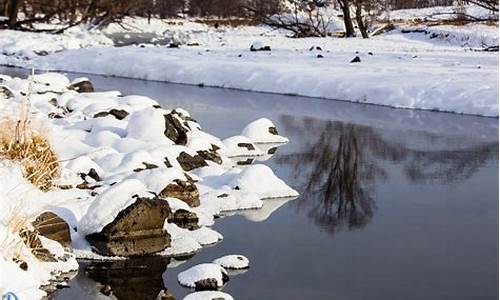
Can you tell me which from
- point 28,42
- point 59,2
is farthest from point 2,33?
point 59,2

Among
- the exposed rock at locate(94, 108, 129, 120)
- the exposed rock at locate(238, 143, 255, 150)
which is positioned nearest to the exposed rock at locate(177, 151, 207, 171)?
the exposed rock at locate(238, 143, 255, 150)

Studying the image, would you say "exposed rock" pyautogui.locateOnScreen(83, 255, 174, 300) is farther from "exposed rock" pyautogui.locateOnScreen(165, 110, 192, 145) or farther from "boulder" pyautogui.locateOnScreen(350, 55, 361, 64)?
"boulder" pyautogui.locateOnScreen(350, 55, 361, 64)

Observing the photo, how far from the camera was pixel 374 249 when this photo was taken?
6227 millimetres

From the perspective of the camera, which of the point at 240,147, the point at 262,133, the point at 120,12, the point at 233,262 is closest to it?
the point at 233,262

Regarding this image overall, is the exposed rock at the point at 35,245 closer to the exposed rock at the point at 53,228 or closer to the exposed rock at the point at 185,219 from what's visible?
the exposed rock at the point at 53,228

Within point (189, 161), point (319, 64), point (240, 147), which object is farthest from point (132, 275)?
point (319, 64)

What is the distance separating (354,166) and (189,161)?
6.33 feet

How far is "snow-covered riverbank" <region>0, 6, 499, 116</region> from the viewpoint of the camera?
52.0ft

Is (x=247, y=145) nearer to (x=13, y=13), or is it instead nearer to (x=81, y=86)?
(x=81, y=86)

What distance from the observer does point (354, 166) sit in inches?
375

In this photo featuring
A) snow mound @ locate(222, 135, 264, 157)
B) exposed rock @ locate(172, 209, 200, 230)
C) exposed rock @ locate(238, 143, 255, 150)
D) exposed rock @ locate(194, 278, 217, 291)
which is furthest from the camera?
exposed rock @ locate(238, 143, 255, 150)

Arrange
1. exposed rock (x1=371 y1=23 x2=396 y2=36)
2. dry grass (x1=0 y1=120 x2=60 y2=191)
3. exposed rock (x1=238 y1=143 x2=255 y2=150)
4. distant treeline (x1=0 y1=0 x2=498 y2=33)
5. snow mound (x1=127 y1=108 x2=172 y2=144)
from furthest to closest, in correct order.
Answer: exposed rock (x1=371 y1=23 x2=396 y2=36)
distant treeline (x1=0 y1=0 x2=498 y2=33)
exposed rock (x1=238 y1=143 x2=255 y2=150)
snow mound (x1=127 y1=108 x2=172 y2=144)
dry grass (x1=0 y1=120 x2=60 y2=191)

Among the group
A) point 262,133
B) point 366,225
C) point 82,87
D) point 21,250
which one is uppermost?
point 21,250

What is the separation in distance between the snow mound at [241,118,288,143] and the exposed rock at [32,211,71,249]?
5497 mm
